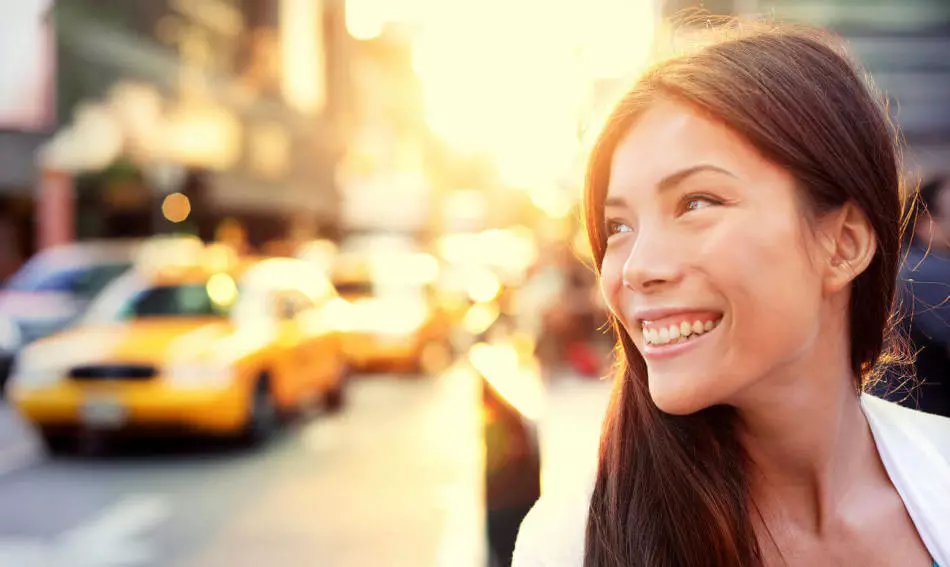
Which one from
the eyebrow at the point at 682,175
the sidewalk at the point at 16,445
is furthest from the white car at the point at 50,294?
the eyebrow at the point at 682,175

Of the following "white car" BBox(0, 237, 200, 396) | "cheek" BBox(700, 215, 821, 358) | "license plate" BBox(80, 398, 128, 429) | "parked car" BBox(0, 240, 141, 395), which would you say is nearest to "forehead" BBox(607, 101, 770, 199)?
"cheek" BBox(700, 215, 821, 358)

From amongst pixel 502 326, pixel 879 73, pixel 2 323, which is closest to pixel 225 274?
pixel 2 323

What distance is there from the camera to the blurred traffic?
6.42 m

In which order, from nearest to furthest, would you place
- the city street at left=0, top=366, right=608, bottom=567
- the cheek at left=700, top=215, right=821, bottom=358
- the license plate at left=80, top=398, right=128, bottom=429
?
the cheek at left=700, top=215, right=821, bottom=358, the city street at left=0, top=366, right=608, bottom=567, the license plate at left=80, top=398, right=128, bottom=429

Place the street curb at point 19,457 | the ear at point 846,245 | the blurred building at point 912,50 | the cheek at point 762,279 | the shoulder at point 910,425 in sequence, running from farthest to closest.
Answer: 1. the blurred building at point 912,50
2. the street curb at point 19,457
3. the shoulder at point 910,425
4. the ear at point 846,245
5. the cheek at point 762,279

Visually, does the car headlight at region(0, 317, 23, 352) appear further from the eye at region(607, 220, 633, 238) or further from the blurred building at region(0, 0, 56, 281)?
the eye at region(607, 220, 633, 238)

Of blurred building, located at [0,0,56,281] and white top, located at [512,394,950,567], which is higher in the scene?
blurred building, located at [0,0,56,281]

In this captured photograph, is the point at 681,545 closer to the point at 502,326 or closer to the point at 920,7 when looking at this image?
the point at 502,326

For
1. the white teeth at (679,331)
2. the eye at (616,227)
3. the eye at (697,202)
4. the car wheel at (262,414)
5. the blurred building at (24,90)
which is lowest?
the car wheel at (262,414)

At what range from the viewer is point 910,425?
195 cm

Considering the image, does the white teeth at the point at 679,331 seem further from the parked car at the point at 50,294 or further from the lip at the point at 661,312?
the parked car at the point at 50,294

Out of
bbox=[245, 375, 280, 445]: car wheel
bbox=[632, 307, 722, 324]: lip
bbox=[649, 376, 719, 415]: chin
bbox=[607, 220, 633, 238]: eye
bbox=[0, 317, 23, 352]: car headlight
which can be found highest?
bbox=[607, 220, 633, 238]: eye

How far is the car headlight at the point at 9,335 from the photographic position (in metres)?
12.7

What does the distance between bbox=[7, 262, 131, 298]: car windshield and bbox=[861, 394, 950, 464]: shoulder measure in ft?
41.9
